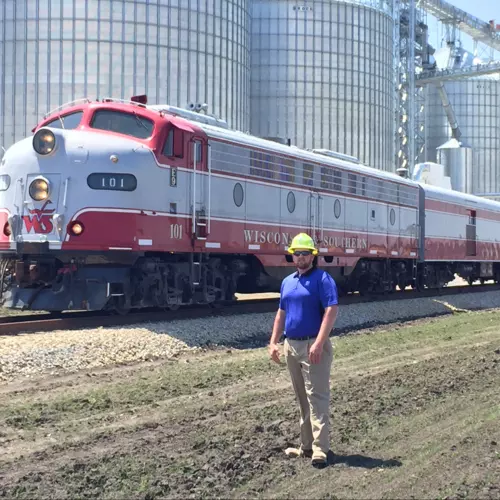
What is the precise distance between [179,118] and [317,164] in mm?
5494

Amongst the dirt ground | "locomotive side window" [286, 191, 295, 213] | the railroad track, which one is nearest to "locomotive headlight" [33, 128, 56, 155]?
the railroad track

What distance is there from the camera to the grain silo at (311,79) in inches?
2685

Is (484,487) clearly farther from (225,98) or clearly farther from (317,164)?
(225,98)

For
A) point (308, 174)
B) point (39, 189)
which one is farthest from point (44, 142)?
point (308, 174)

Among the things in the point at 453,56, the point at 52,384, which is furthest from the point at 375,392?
the point at 453,56

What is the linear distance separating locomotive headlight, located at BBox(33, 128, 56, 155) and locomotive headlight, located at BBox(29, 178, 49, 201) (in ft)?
1.86

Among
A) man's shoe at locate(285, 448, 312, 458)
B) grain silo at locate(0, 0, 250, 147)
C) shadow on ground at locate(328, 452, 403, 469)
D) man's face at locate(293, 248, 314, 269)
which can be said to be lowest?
shadow on ground at locate(328, 452, 403, 469)

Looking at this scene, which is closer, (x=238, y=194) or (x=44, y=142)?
(x=44, y=142)

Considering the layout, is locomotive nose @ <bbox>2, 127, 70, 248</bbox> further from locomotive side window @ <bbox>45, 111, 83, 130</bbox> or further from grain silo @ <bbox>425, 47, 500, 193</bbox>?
grain silo @ <bbox>425, 47, 500, 193</bbox>

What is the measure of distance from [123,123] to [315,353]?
9.73 meters

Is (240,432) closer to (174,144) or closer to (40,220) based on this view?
(40,220)

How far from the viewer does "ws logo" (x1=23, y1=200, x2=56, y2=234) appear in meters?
14.1

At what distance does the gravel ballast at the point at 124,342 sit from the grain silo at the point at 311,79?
50748 mm

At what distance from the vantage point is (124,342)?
Answer: 42.7 ft
